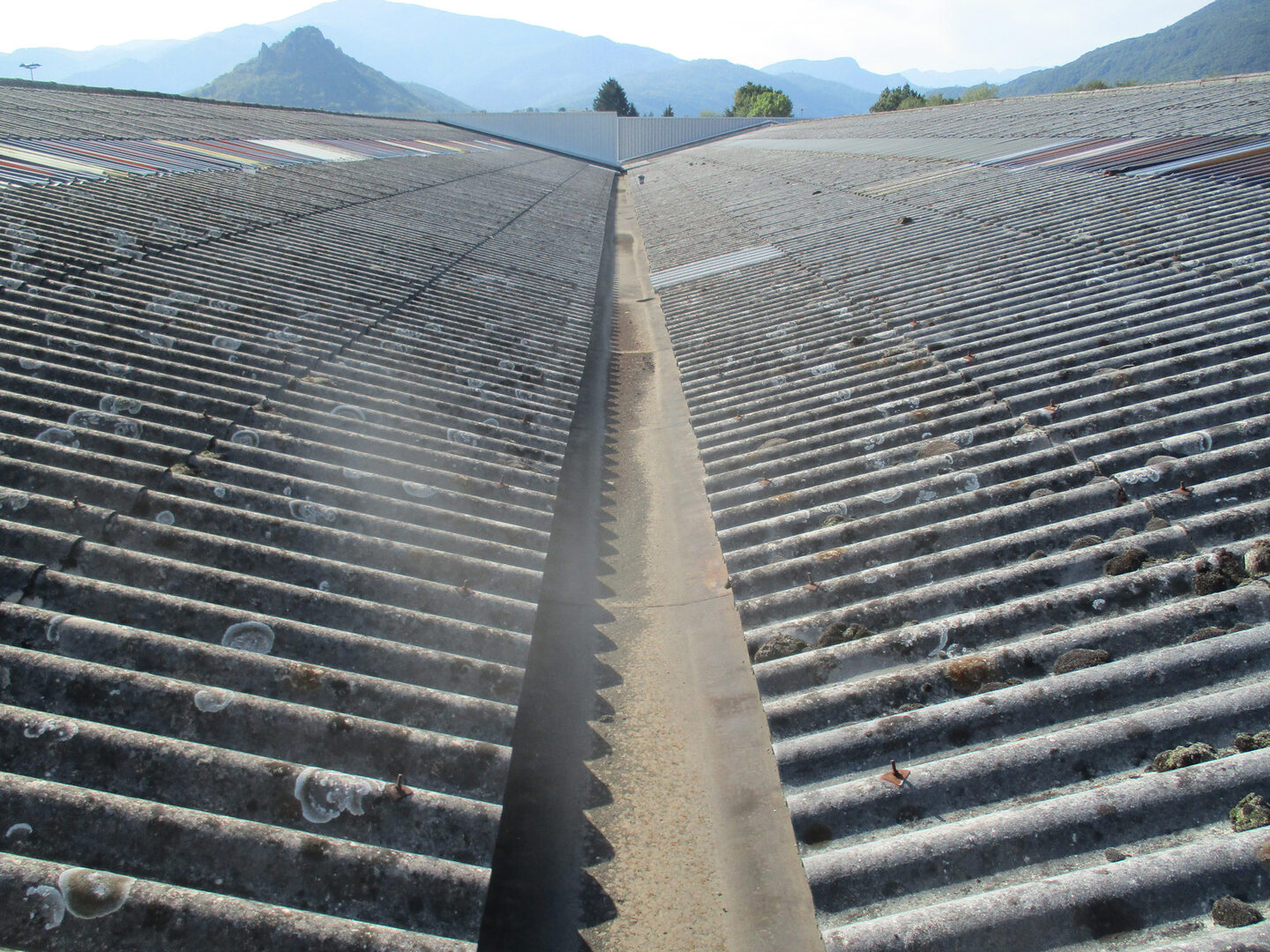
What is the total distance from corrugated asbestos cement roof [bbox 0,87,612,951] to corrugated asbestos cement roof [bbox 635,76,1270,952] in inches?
60.7

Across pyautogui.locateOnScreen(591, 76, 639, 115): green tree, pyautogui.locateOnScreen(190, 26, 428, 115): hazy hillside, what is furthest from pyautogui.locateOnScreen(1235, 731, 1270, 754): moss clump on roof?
pyautogui.locateOnScreen(190, 26, 428, 115): hazy hillside

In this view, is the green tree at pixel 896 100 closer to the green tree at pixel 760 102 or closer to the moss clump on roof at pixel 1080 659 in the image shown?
the green tree at pixel 760 102

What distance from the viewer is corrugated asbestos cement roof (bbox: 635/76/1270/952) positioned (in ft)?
9.16

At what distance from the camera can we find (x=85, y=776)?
2.92 metres

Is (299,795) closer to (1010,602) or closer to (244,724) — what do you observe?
(244,724)

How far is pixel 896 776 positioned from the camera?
10.7ft

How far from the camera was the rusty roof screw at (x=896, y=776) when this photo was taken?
10.6 ft

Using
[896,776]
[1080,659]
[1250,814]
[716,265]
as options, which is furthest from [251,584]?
Answer: [716,265]

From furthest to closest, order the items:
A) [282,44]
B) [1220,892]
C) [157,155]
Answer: [282,44] < [157,155] < [1220,892]

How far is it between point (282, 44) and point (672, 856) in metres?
243

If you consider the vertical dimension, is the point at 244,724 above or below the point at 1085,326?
below

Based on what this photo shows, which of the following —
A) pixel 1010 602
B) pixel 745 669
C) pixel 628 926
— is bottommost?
pixel 628 926

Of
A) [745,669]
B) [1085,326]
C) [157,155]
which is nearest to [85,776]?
[745,669]

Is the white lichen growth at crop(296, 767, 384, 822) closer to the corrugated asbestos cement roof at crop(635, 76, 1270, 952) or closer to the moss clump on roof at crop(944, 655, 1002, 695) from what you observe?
the corrugated asbestos cement roof at crop(635, 76, 1270, 952)
